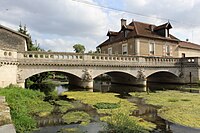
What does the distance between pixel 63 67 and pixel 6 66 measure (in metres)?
5.47

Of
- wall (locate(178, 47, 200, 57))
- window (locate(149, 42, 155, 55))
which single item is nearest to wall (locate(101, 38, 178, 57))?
window (locate(149, 42, 155, 55))

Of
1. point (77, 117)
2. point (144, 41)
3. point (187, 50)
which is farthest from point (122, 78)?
point (77, 117)

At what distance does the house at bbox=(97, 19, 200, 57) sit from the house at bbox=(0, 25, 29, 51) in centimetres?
1391

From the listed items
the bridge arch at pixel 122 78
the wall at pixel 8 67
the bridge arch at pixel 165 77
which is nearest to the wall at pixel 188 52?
the bridge arch at pixel 165 77

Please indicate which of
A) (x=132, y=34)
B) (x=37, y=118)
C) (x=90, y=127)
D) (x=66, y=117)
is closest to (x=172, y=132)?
(x=90, y=127)

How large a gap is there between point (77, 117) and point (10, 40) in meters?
12.1

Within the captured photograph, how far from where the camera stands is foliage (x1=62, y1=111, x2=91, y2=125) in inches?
369

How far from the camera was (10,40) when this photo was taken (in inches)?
736

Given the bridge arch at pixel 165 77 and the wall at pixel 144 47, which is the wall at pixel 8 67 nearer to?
the wall at pixel 144 47

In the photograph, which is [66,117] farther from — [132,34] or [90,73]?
[132,34]

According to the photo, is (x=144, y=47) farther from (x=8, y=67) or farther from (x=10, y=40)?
(x=8, y=67)

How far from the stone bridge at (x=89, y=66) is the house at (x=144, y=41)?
307cm

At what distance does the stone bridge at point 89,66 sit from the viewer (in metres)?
16.5

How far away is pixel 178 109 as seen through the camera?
465 inches
